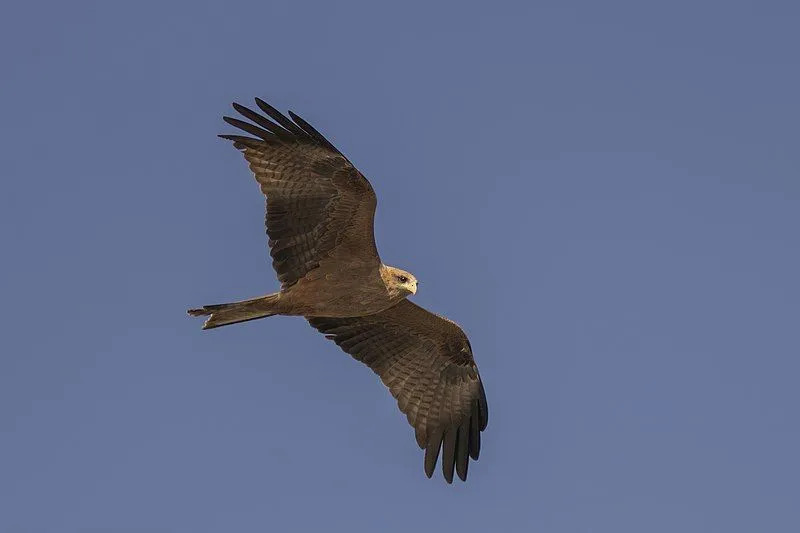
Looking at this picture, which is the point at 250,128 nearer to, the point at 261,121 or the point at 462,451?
the point at 261,121

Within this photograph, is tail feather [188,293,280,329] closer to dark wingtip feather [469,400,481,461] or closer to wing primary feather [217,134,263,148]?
wing primary feather [217,134,263,148]

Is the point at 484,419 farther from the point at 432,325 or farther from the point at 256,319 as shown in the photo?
the point at 256,319

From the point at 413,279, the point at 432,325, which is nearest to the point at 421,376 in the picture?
the point at 432,325

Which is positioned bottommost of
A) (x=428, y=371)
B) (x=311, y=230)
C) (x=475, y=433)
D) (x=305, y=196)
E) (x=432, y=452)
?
(x=432, y=452)

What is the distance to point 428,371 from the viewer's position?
17906 millimetres

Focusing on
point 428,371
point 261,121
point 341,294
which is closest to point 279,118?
point 261,121

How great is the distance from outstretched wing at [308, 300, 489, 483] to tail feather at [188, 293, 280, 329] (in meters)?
2.01

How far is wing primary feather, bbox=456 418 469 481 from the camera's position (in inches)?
683

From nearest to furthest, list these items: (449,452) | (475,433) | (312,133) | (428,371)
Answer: (312,133)
(449,452)
(475,433)
(428,371)

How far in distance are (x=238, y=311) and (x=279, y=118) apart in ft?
7.55

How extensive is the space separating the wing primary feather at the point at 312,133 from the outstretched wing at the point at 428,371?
2.96 metres

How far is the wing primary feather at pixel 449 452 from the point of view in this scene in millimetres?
17328

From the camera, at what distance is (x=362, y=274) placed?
15.6 m

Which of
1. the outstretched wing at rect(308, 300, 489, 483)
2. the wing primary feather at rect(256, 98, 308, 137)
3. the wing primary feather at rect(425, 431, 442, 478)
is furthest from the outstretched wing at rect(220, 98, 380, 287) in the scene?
the wing primary feather at rect(425, 431, 442, 478)
